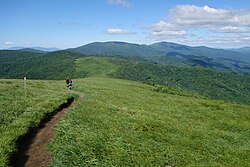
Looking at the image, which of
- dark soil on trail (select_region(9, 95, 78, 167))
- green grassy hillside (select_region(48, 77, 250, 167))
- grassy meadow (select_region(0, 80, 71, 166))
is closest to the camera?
dark soil on trail (select_region(9, 95, 78, 167))

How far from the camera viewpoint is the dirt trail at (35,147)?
14.6 metres

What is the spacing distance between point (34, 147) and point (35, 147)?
6 centimetres

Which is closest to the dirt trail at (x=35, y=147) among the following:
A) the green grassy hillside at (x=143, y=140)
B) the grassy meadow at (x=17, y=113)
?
the grassy meadow at (x=17, y=113)

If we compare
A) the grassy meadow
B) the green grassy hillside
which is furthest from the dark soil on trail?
the green grassy hillside

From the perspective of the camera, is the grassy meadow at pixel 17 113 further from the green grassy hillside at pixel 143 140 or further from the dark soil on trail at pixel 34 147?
the green grassy hillside at pixel 143 140

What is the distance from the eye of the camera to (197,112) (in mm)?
34188

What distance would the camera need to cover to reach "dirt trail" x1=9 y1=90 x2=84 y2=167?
14.6 metres

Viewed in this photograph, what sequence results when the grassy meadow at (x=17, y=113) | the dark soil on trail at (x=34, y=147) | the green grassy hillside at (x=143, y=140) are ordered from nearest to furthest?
the dark soil on trail at (x=34, y=147) < the grassy meadow at (x=17, y=113) < the green grassy hillside at (x=143, y=140)

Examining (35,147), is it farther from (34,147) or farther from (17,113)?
(17,113)

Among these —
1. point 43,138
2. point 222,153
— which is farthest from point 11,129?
point 222,153

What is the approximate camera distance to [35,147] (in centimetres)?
1672

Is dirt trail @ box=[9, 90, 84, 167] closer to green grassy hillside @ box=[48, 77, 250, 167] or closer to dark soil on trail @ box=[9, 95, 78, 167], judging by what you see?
dark soil on trail @ box=[9, 95, 78, 167]

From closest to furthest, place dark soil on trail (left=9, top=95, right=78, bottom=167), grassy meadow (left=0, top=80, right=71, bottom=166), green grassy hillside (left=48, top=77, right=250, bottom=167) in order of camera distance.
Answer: dark soil on trail (left=9, top=95, right=78, bottom=167) → grassy meadow (left=0, top=80, right=71, bottom=166) → green grassy hillside (left=48, top=77, right=250, bottom=167)

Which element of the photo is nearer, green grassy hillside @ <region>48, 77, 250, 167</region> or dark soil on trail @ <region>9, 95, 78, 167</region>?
dark soil on trail @ <region>9, 95, 78, 167</region>
